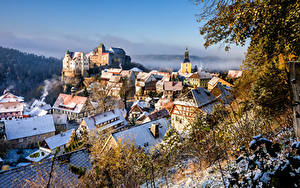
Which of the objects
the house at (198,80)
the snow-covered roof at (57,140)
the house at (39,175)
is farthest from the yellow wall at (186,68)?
the house at (39,175)

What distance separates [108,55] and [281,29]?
87571mm

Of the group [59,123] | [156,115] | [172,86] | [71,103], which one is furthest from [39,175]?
[172,86]

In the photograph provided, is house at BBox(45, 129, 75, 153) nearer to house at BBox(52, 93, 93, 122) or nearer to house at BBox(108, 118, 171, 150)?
house at BBox(108, 118, 171, 150)

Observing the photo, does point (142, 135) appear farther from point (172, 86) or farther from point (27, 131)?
point (172, 86)

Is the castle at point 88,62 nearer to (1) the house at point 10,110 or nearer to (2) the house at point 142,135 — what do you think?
(1) the house at point 10,110

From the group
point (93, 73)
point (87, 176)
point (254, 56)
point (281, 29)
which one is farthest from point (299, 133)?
point (93, 73)

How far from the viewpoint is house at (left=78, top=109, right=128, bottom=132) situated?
2877 cm

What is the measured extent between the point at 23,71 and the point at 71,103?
128 metres

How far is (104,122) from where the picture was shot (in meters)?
30.8

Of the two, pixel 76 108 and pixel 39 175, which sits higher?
pixel 39 175

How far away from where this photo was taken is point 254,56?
7492 mm

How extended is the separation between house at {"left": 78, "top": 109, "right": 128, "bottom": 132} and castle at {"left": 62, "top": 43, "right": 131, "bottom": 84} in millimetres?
49414

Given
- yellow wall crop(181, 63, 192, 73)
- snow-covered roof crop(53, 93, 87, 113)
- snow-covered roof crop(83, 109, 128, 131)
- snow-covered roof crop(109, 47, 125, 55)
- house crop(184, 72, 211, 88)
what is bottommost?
snow-covered roof crop(53, 93, 87, 113)

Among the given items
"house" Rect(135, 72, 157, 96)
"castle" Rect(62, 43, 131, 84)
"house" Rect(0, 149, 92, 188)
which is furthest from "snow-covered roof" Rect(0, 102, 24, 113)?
"house" Rect(0, 149, 92, 188)
